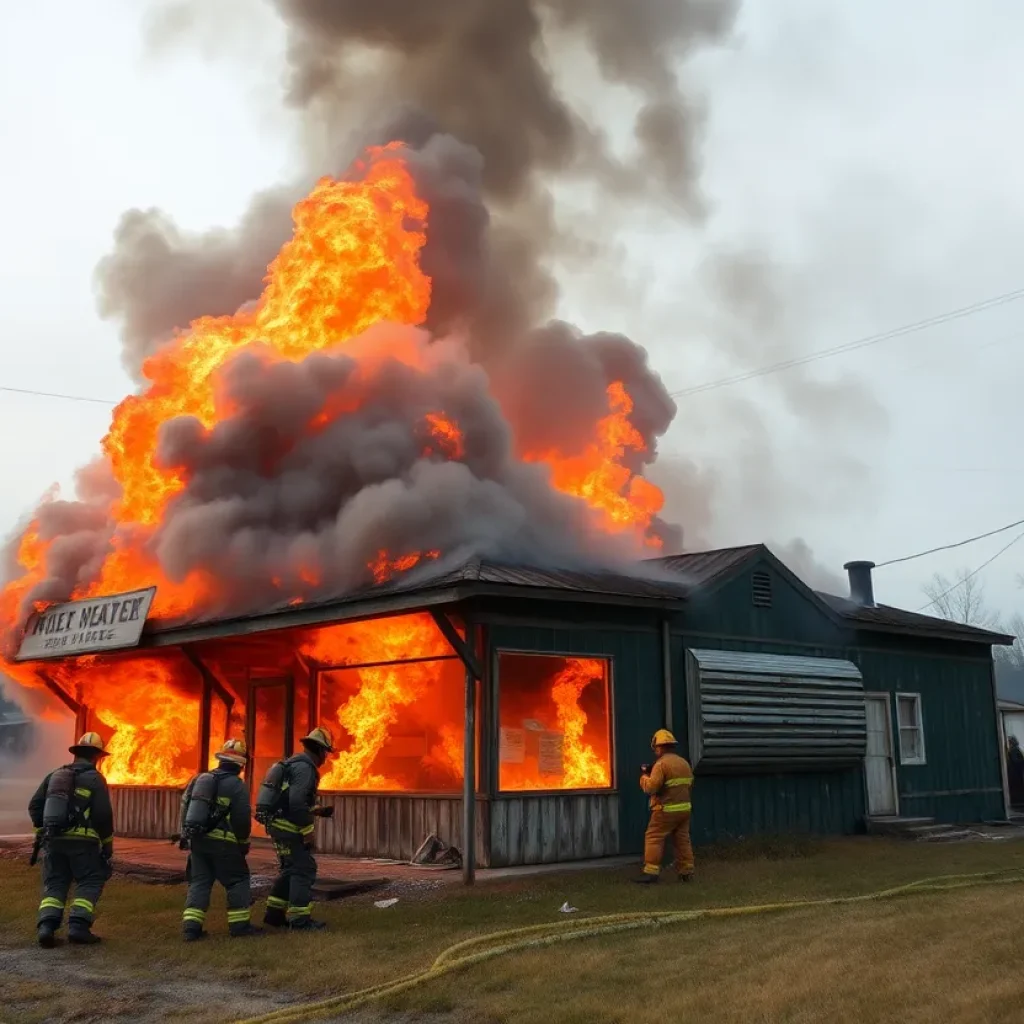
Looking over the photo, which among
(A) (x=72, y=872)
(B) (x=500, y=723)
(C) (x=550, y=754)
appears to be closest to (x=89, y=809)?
(A) (x=72, y=872)

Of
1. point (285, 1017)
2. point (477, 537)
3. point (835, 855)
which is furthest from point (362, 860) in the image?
point (285, 1017)

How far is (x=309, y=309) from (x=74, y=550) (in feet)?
18.9

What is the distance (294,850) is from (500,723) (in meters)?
3.66

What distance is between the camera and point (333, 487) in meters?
15.6

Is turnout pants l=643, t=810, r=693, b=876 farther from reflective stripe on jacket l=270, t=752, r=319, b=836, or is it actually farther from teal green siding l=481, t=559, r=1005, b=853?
reflective stripe on jacket l=270, t=752, r=319, b=836

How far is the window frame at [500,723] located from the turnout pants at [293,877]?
10.3ft

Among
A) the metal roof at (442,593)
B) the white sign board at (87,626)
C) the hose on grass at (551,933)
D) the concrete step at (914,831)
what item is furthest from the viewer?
the concrete step at (914,831)

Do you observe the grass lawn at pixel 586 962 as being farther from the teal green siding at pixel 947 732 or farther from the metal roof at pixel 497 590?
the teal green siding at pixel 947 732

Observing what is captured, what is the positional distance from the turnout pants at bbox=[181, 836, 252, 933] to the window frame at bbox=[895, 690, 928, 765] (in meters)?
11.7

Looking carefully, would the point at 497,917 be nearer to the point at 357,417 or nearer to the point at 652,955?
the point at 652,955

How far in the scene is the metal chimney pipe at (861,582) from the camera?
1995 centimetres

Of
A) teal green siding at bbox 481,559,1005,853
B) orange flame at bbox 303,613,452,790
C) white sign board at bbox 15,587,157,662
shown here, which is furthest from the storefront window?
white sign board at bbox 15,587,157,662

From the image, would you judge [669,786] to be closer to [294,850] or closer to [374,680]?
[294,850]

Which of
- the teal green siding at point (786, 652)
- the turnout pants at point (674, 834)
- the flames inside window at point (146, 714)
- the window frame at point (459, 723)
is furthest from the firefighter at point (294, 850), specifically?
the flames inside window at point (146, 714)
